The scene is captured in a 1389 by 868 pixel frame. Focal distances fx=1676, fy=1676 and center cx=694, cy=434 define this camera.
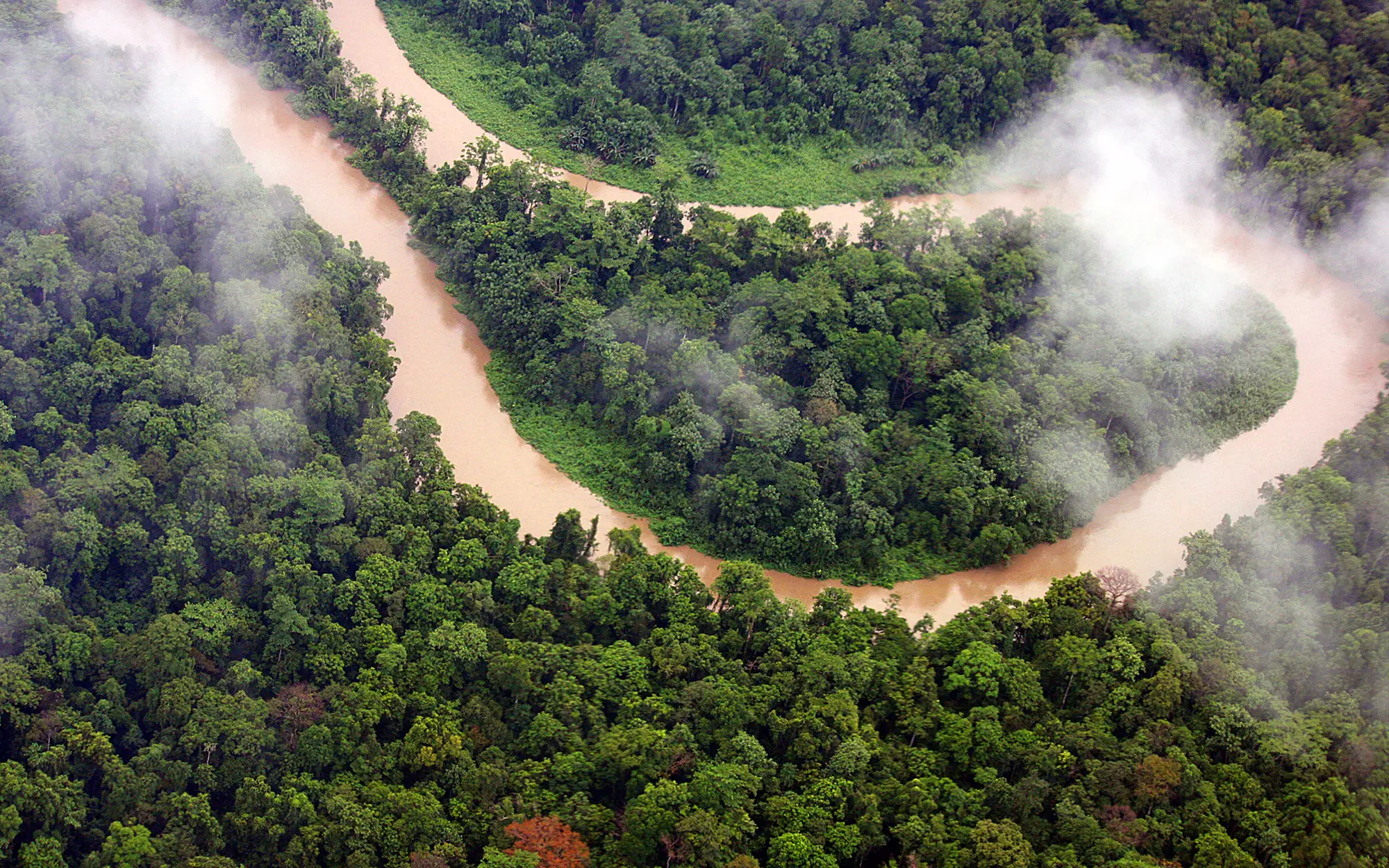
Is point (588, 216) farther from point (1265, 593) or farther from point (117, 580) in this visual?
point (1265, 593)

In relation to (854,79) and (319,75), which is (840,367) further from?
(319,75)

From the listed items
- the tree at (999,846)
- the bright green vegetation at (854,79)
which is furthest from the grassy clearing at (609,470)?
the bright green vegetation at (854,79)

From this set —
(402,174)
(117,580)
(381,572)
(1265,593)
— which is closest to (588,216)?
(402,174)

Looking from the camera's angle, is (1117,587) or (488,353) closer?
(1117,587)

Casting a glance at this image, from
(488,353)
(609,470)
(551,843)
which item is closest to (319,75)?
(488,353)

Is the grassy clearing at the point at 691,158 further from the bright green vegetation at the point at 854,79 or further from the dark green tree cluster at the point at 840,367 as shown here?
the dark green tree cluster at the point at 840,367

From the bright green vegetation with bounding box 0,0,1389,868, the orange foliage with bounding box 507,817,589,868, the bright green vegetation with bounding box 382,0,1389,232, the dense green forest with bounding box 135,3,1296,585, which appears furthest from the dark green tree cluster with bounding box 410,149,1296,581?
the orange foliage with bounding box 507,817,589,868
